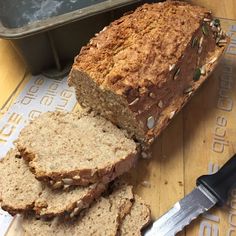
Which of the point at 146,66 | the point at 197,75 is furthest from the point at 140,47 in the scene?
the point at 197,75

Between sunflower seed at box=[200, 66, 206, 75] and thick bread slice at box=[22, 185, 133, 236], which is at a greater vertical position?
sunflower seed at box=[200, 66, 206, 75]

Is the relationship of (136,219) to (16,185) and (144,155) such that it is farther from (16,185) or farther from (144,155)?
(16,185)

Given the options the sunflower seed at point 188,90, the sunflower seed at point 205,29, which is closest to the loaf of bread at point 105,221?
the sunflower seed at point 188,90

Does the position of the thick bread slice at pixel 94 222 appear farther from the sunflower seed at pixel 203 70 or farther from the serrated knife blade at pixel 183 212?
the sunflower seed at pixel 203 70

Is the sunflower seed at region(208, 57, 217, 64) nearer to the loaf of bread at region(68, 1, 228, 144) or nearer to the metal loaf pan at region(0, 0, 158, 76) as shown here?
the loaf of bread at region(68, 1, 228, 144)

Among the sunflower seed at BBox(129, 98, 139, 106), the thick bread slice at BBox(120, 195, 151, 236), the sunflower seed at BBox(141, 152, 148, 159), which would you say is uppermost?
the sunflower seed at BBox(129, 98, 139, 106)

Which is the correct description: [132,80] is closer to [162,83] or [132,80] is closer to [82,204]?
[162,83]

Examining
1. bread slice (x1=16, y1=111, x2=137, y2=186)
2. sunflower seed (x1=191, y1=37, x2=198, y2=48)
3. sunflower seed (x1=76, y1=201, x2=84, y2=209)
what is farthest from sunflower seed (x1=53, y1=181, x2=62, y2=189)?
sunflower seed (x1=191, y1=37, x2=198, y2=48)

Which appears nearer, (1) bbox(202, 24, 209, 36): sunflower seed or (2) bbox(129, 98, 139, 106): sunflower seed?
(2) bbox(129, 98, 139, 106): sunflower seed
